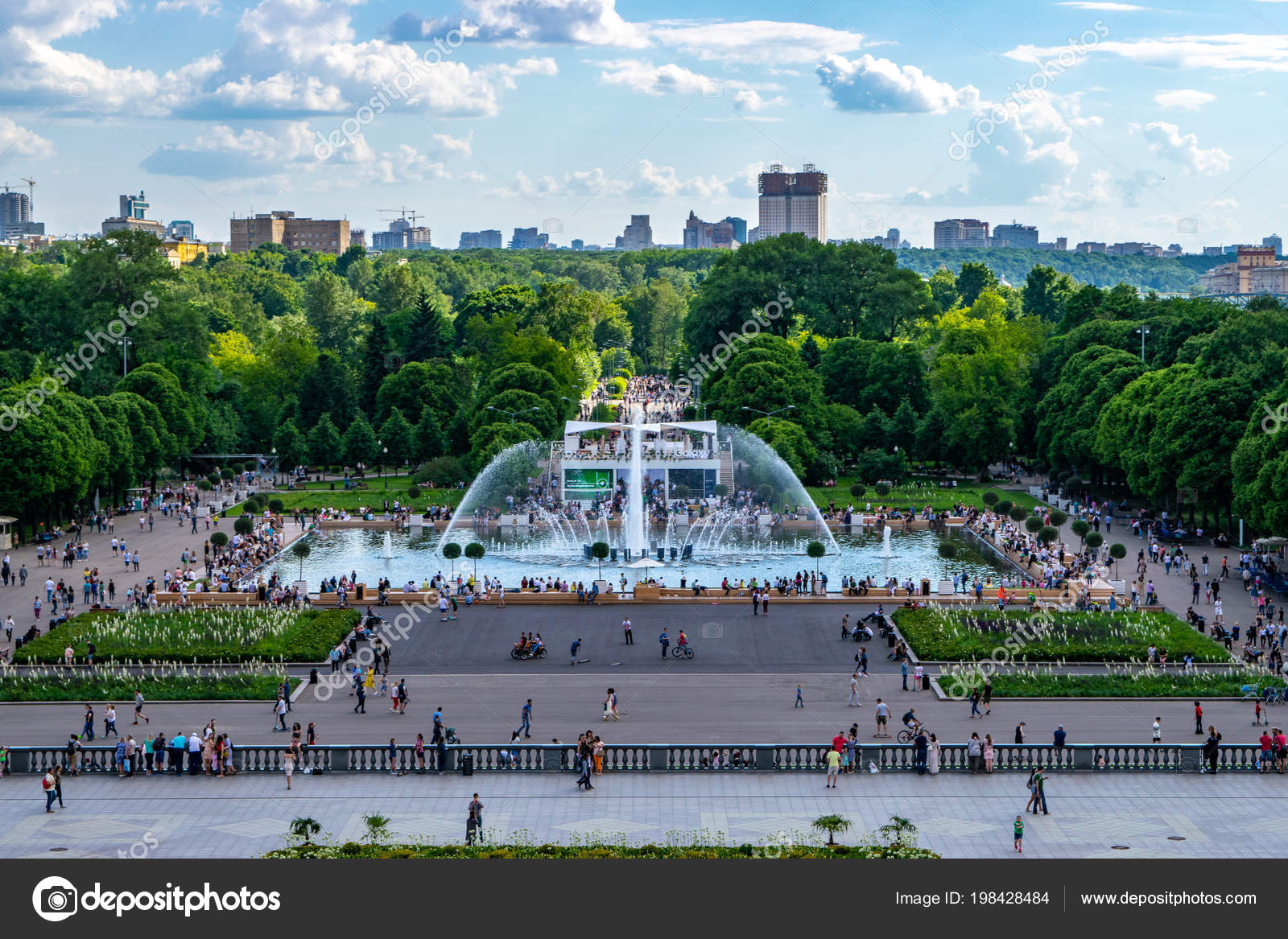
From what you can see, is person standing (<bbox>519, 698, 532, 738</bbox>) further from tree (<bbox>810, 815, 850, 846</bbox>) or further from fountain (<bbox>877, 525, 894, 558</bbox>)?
fountain (<bbox>877, 525, 894, 558</bbox>)

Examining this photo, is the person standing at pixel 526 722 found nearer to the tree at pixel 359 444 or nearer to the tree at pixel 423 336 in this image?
the tree at pixel 359 444

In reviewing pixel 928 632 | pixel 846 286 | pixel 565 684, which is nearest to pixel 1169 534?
pixel 928 632

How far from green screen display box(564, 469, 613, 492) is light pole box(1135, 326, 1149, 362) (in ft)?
110

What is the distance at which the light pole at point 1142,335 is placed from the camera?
3836 inches

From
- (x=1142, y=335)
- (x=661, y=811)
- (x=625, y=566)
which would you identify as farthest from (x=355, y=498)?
(x=661, y=811)

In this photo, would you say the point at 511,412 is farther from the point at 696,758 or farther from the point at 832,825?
the point at 832,825

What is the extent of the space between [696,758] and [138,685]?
1794 centimetres

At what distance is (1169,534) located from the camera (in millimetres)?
76688

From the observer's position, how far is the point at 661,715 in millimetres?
43250

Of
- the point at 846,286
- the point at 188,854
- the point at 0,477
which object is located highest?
the point at 846,286

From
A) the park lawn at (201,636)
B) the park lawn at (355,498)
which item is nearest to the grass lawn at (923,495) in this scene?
the park lawn at (355,498)
